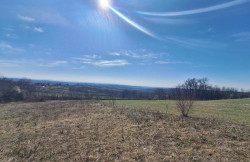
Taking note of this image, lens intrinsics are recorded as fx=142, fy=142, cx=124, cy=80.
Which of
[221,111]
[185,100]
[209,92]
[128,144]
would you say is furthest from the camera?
[209,92]

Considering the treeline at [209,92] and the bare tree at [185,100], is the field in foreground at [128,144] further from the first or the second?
the treeline at [209,92]

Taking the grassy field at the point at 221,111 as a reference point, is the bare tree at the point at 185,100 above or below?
above

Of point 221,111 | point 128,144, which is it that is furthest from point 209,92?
point 128,144

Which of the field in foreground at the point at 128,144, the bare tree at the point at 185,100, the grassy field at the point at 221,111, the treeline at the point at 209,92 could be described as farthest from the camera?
the treeline at the point at 209,92

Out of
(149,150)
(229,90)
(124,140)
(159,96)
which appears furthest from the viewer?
(229,90)

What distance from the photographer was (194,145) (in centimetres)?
564

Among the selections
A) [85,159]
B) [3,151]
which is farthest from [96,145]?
[3,151]

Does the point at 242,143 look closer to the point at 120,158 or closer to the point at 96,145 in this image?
the point at 120,158

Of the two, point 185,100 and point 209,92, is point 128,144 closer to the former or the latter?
point 185,100

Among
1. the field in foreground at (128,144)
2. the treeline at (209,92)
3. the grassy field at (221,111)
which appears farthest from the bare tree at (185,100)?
the treeline at (209,92)

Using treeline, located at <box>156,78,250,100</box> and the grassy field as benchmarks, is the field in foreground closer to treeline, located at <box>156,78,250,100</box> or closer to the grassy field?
the grassy field

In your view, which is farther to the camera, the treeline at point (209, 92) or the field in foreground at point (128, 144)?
the treeline at point (209, 92)

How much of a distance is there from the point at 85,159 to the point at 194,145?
13.8 ft

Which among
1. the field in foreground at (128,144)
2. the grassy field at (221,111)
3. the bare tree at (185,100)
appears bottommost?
the field in foreground at (128,144)
